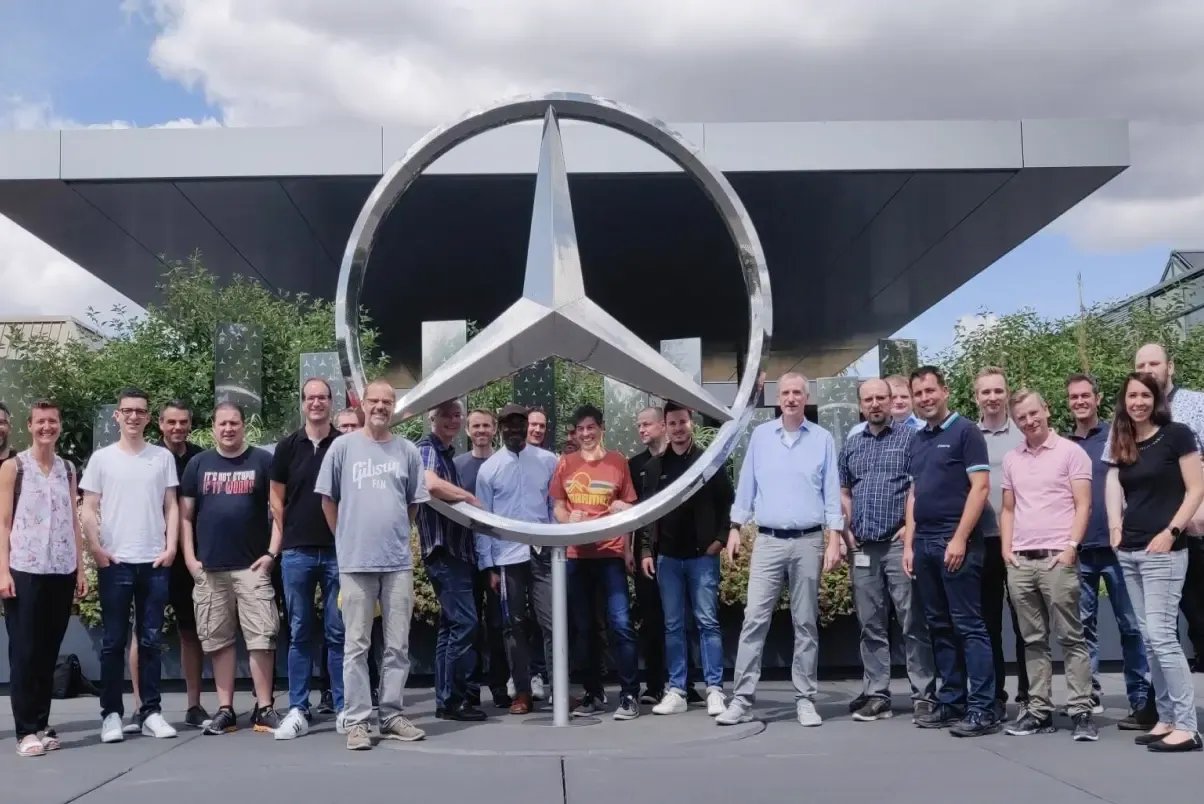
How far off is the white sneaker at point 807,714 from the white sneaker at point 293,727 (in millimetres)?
2855

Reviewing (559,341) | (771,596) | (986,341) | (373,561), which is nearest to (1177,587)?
(771,596)

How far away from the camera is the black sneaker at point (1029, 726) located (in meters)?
6.27

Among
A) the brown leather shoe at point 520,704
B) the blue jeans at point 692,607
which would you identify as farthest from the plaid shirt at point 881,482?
the brown leather shoe at point 520,704

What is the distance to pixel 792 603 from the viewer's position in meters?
6.70

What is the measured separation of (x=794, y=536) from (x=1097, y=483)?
1.84 meters

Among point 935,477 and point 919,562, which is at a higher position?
point 935,477

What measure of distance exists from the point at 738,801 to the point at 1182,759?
7.85ft

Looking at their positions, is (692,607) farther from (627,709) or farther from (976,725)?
(976,725)

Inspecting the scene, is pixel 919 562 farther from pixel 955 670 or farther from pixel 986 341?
pixel 986 341

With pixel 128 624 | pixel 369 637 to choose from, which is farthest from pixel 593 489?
pixel 128 624

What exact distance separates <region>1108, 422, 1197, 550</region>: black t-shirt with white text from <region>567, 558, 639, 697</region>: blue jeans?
288cm

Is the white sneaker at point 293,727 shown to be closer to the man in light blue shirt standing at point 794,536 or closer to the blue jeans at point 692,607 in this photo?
the blue jeans at point 692,607

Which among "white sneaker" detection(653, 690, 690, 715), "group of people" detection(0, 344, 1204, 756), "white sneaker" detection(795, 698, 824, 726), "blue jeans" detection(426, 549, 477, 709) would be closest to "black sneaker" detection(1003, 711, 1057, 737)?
"group of people" detection(0, 344, 1204, 756)

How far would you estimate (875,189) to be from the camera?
15.8 meters
